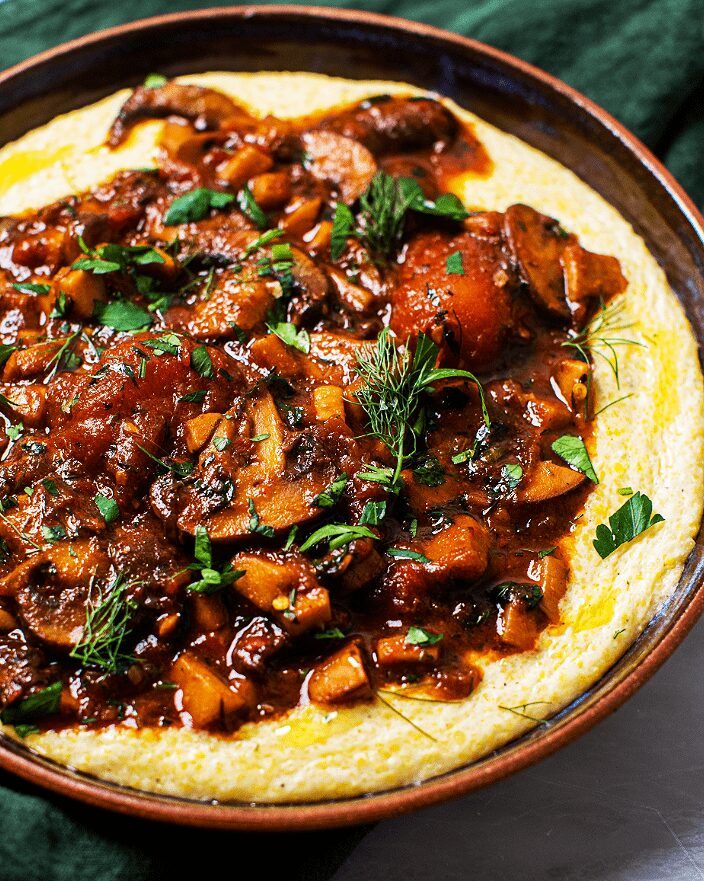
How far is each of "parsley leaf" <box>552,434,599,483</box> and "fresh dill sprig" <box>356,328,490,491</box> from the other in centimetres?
47

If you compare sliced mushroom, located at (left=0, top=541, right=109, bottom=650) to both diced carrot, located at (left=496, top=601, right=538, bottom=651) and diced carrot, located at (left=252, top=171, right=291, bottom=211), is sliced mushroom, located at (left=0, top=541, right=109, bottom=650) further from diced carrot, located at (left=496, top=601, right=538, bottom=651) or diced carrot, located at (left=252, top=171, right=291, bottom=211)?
diced carrot, located at (left=252, top=171, right=291, bottom=211)

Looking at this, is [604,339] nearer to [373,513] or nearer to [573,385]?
[573,385]

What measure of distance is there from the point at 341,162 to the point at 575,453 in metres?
2.66

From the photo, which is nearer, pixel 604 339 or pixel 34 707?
pixel 34 707

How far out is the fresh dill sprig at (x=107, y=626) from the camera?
455cm

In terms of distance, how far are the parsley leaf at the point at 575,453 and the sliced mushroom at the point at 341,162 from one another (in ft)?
7.21

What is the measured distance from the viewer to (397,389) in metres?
5.23

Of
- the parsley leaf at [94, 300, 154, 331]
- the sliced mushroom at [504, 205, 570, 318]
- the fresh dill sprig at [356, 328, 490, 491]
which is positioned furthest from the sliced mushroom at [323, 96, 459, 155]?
the parsley leaf at [94, 300, 154, 331]

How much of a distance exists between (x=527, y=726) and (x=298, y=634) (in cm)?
129

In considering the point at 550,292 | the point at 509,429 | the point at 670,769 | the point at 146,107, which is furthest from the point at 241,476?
the point at 146,107

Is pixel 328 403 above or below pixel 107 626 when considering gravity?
above

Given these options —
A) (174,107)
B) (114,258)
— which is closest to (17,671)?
(114,258)

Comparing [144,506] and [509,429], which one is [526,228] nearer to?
[509,429]

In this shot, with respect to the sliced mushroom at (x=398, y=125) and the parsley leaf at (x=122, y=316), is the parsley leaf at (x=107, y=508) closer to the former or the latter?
the parsley leaf at (x=122, y=316)
